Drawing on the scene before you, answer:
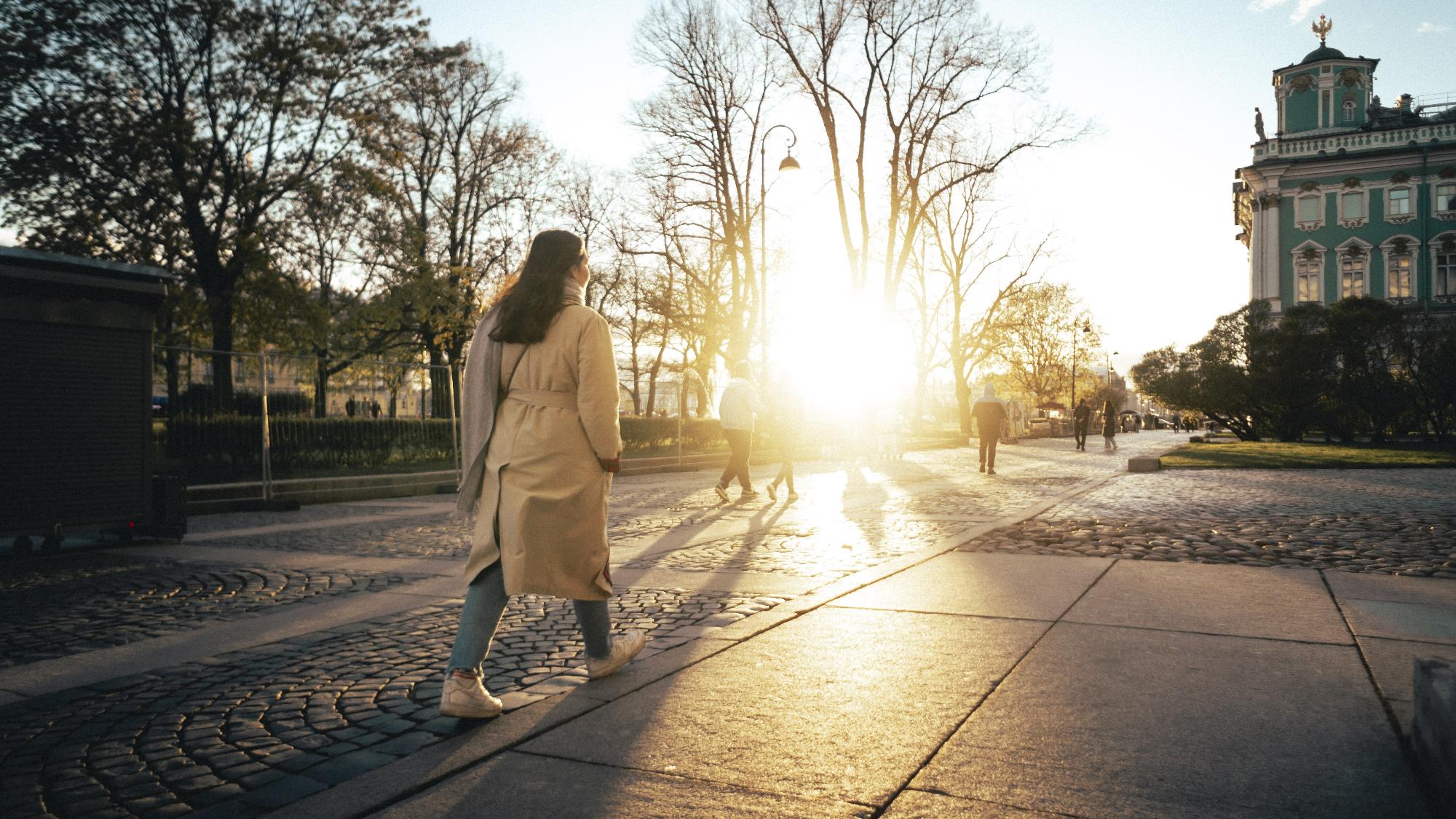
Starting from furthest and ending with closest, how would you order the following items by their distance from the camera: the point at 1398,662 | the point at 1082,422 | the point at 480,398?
1. the point at 1082,422
2. the point at 1398,662
3. the point at 480,398

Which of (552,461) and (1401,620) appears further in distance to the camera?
(1401,620)

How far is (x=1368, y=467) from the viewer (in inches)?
715

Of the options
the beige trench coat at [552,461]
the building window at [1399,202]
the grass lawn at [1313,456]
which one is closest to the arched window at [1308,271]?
the building window at [1399,202]

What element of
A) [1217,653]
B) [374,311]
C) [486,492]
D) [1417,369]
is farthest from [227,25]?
[1417,369]

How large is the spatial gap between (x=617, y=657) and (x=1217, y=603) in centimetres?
346

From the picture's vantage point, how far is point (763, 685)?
3.88 m

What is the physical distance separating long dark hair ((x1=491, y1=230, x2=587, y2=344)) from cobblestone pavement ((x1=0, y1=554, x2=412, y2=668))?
3035 millimetres

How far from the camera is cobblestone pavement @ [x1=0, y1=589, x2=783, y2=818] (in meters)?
2.93

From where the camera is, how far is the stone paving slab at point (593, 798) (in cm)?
266

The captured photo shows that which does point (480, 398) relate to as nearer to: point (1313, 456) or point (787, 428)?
point (787, 428)

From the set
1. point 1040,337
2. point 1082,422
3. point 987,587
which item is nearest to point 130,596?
point 987,587

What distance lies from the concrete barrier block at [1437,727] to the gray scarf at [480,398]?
2.99 meters

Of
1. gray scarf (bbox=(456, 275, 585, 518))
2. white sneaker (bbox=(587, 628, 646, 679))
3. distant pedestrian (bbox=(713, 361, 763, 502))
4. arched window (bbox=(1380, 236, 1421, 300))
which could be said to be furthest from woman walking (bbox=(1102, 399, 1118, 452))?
gray scarf (bbox=(456, 275, 585, 518))

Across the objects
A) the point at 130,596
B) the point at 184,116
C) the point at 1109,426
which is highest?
the point at 184,116
